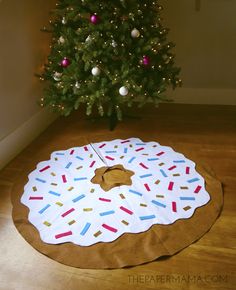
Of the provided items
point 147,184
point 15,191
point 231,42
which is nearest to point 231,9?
point 231,42

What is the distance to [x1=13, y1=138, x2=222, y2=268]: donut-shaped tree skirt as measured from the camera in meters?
1.48

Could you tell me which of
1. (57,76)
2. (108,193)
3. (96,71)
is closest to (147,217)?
(108,193)

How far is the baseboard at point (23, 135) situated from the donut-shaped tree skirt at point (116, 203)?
29cm

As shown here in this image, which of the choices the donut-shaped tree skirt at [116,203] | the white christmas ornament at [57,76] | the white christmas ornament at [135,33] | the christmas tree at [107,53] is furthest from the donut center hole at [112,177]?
the white christmas ornament at [135,33]

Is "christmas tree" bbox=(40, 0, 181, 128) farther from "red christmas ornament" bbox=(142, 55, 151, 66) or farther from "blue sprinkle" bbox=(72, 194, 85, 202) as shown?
"blue sprinkle" bbox=(72, 194, 85, 202)

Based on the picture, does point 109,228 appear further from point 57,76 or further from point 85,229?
point 57,76

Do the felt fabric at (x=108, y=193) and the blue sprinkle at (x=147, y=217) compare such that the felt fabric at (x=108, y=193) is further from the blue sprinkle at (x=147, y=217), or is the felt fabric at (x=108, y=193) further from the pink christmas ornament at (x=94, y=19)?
the pink christmas ornament at (x=94, y=19)

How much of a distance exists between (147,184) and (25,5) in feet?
5.28

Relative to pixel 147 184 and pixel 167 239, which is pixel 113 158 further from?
pixel 167 239

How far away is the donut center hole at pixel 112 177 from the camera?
75.2 inches

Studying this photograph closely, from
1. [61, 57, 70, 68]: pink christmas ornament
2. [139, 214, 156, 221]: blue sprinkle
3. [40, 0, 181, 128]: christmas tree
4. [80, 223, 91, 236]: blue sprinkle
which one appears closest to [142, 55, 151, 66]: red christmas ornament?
[40, 0, 181, 128]: christmas tree

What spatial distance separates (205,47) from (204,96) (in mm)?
472

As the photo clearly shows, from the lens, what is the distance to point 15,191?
1.91 metres

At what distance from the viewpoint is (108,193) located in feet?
6.02
